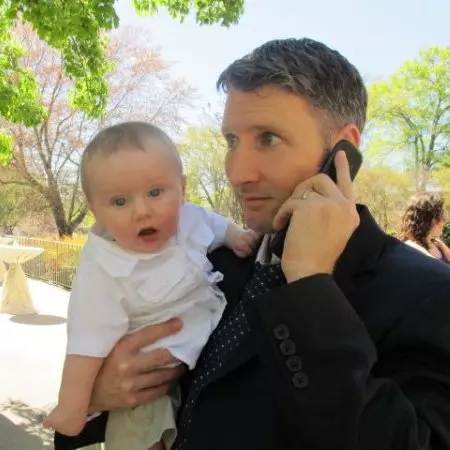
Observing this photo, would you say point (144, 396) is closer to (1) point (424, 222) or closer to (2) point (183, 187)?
(2) point (183, 187)

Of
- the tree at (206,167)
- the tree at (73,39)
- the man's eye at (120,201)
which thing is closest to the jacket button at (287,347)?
the man's eye at (120,201)

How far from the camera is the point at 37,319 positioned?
34.2 feet

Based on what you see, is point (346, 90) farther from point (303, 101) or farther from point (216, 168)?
point (216, 168)

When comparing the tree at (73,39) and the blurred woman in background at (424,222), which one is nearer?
the blurred woman in background at (424,222)

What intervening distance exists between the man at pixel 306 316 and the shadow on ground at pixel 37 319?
9.03m

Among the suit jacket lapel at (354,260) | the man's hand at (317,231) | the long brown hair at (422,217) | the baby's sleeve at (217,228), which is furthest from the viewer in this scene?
the long brown hair at (422,217)

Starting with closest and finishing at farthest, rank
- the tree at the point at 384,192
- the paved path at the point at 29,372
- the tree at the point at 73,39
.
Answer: the paved path at the point at 29,372 < the tree at the point at 73,39 < the tree at the point at 384,192

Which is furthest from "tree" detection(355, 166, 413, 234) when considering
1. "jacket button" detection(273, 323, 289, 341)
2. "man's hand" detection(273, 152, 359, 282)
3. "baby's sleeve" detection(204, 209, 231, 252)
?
"jacket button" detection(273, 323, 289, 341)

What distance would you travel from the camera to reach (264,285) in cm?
138

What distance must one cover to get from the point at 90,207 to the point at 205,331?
20.0 inches

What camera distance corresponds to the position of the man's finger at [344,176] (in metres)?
1.24

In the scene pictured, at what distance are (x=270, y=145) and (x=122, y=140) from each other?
0.46 meters

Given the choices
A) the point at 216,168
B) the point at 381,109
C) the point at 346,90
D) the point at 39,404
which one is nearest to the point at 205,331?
the point at 346,90

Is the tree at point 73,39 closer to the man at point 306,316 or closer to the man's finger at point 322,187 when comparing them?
the man at point 306,316
